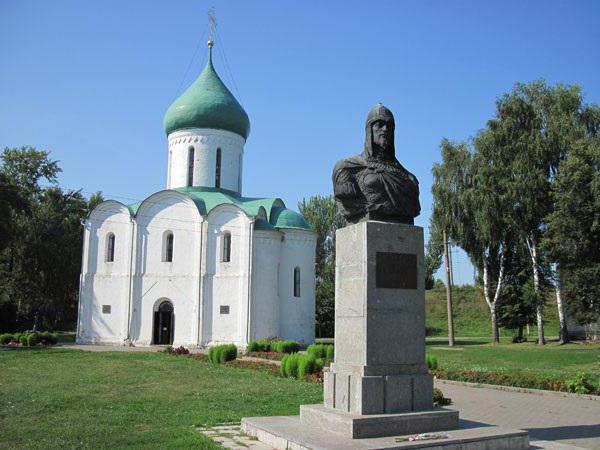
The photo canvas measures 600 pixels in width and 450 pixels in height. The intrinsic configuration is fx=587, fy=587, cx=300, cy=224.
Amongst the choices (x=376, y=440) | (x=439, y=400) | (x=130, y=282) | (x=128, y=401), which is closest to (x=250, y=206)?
(x=130, y=282)

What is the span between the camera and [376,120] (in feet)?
26.3

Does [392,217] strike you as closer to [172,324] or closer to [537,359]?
[537,359]

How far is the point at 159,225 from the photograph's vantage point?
102ft

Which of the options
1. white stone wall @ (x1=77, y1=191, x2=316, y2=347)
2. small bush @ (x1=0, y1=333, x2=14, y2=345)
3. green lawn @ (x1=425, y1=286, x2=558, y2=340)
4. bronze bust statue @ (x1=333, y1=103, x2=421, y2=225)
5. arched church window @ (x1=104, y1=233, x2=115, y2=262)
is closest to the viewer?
bronze bust statue @ (x1=333, y1=103, x2=421, y2=225)

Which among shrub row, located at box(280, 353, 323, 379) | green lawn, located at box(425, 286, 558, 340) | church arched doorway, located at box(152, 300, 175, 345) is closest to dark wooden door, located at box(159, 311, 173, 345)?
church arched doorway, located at box(152, 300, 175, 345)

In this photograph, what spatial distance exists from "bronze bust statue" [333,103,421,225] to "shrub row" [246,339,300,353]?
17212 millimetres

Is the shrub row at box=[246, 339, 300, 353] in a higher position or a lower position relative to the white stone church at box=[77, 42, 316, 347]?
lower

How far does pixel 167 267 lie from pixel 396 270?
80.7 feet

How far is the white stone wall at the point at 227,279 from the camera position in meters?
29.3

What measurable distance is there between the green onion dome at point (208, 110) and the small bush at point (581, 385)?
25127 millimetres

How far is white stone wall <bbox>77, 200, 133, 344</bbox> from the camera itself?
99.8ft

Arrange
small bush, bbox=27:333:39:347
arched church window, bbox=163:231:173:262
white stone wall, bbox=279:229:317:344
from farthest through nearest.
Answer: arched church window, bbox=163:231:173:262 → white stone wall, bbox=279:229:317:344 → small bush, bbox=27:333:39:347

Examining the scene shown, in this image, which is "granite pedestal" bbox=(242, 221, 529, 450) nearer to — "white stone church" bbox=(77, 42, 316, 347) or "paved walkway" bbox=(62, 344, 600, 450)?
"paved walkway" bbox=(62, 344, 600, 450)

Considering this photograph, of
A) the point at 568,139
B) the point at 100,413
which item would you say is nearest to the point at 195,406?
the point at 100,413
